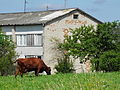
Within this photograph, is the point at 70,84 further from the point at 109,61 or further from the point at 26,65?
the point at 109,61

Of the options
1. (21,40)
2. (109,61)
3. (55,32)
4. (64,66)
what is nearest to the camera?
(109,61)

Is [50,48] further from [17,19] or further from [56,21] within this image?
[17,19]

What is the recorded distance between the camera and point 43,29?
49375 millimetres

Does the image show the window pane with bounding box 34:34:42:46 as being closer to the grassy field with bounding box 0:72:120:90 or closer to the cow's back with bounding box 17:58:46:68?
the cow's back with bounding box 17:58:46:68

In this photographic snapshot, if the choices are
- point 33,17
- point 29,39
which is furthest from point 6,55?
point 33,17

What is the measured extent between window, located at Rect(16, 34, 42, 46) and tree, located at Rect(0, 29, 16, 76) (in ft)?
25.1

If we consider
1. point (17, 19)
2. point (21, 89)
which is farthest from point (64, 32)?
point (21, 89)

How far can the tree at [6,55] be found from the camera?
39.4 metres

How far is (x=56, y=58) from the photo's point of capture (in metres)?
50.0

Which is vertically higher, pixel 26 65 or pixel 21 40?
pixel 21 40

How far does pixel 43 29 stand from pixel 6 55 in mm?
9796

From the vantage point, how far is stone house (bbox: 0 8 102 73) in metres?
49.9

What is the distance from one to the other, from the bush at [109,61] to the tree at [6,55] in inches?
346

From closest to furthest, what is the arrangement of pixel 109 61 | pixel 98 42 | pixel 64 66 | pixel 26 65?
pixel 26 65 → pixel 109 61 → pixel 98 42 → pixel 64 66
